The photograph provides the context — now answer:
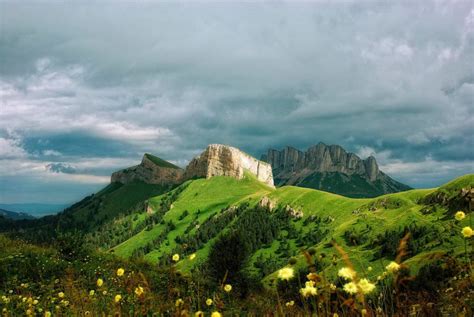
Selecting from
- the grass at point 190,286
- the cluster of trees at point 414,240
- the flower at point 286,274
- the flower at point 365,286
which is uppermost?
the flower at point 286,274

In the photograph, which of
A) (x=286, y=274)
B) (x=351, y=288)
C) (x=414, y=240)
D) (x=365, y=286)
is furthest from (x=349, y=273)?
(x=414, y=240)

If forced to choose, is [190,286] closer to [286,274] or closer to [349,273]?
[286,274]

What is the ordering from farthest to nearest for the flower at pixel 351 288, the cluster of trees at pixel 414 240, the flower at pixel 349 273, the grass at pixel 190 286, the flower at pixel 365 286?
1. the cluster of trees at pixel 414 240
2. the grass at pixel 190 286
3. the flower at pixel 365 286
4. the flower at pixel 351 288
5. the flower at pixel 349 273

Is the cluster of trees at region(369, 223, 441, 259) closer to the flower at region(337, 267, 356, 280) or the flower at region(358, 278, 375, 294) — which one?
the flower at region(358, 278, 375, 294)

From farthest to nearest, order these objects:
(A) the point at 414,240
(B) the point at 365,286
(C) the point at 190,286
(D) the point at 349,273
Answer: (A) the point at 414,240 < (C) the point at 190,286 < (B) the point at 365,286 < (D) the point at 349,273

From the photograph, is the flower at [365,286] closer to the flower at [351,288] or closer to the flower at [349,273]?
the flower at [351,288]

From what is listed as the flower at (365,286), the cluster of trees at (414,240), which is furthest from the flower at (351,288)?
the cluster of trees at (414,240)

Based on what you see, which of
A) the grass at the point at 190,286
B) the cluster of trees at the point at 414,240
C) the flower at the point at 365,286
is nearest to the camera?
the flower at the point at 365,286

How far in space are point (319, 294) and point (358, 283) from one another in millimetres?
527

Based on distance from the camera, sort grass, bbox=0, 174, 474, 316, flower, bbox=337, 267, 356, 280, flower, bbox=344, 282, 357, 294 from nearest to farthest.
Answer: flower, bbox=337, 267, 356, 280, flower, bbox=344, 282, 357, 294, grass, bbox=0, 174, 474, 316

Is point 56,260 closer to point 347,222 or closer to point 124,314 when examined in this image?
point 124,314

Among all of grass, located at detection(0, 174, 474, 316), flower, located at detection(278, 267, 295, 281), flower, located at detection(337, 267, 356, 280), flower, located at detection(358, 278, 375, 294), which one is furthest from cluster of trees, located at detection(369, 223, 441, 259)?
flower, located at detection(278, 267, 295, 281)

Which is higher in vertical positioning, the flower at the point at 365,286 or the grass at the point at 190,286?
the flower at the point at 365,286

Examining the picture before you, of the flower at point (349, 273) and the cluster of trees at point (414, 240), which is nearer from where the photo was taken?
the flower at point (349, 273)
